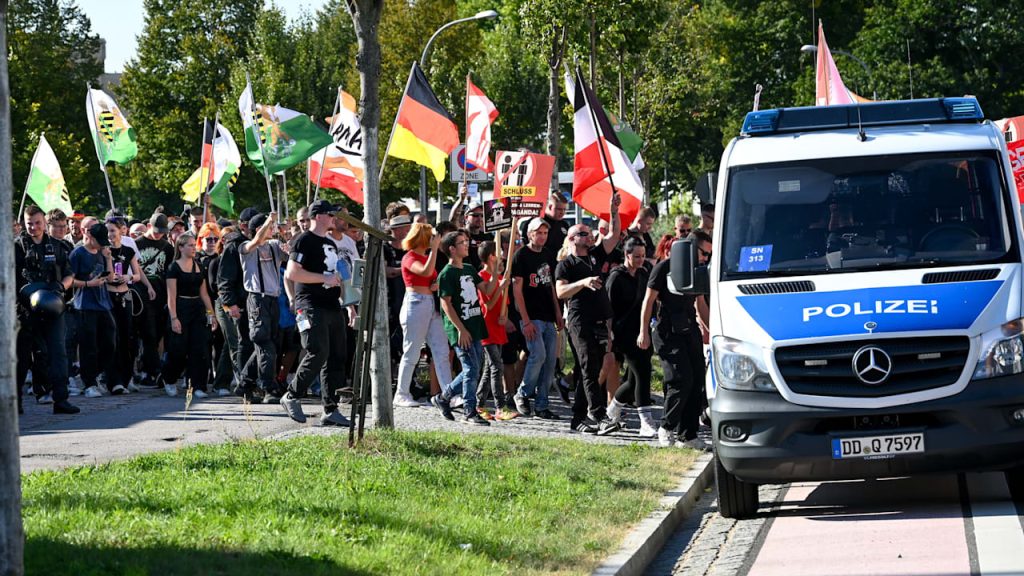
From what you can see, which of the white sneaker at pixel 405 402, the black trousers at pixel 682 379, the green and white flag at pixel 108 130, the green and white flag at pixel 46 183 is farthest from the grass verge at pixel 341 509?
the green and white flag at pixel 108 130

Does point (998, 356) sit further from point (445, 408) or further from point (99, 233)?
point (99, 233)

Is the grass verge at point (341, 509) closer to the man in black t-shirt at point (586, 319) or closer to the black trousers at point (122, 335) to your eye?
the man in black t-shirt at point (586, 319)

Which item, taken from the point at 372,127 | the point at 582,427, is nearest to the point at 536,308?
the point at 582,427

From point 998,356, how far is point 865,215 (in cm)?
140

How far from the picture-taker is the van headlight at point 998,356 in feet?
27.0

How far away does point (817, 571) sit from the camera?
24.8ft

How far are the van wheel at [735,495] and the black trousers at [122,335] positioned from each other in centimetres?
889

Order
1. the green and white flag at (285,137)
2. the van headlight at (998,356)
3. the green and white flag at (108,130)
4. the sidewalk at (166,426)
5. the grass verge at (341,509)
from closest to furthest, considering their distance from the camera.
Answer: the grass verge at (341,509) → the van headlight at (998,356) → the sidewalk at (166,426) → the green and white flag at (285,137) → the green and white flag at (108,130)

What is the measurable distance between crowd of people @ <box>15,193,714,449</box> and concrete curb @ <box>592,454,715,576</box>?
1.45 m

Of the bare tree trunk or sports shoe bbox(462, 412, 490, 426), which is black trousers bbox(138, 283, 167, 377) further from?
the bare tree trunk

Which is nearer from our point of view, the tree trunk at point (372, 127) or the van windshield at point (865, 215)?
the van windshield at point (865, 215)

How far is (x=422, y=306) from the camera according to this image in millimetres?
14250

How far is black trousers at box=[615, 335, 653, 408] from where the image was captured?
43.0ft

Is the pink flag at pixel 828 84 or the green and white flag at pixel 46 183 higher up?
the pink flag at pixel 828 84
